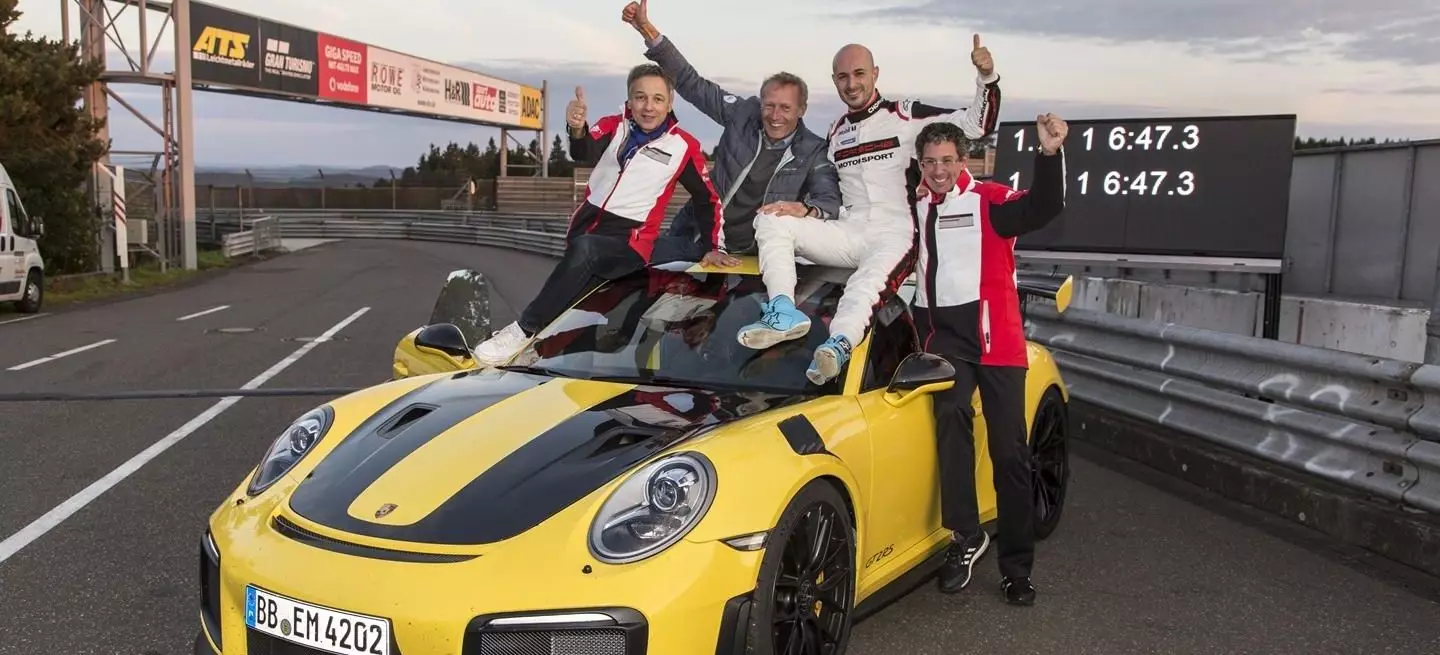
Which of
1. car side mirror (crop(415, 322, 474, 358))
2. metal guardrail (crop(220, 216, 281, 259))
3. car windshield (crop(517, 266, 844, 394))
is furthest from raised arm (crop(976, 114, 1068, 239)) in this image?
metal guardrail (crop(220, 216, 281, 259))

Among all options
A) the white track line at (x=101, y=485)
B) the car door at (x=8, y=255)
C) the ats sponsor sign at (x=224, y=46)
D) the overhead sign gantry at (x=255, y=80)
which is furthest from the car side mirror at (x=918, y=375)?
the ats sponsor sign at (x=224, y=46)

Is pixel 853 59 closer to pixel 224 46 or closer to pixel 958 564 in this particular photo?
pixel 958 564

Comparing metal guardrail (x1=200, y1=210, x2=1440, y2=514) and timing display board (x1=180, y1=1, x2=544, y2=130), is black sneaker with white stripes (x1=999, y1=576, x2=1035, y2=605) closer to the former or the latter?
metal guardrail (x1=200, y1=210, x2=1440, y2=514)

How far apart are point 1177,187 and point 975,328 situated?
27.0 feet

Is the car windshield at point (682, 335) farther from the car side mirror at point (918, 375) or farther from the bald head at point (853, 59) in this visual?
the bald head at point (853, 59)

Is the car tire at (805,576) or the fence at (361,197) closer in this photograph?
the car tire at (805,576)

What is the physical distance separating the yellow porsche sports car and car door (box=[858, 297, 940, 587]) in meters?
0.01

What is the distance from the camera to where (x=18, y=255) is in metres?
17.0

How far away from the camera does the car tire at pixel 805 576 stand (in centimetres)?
314

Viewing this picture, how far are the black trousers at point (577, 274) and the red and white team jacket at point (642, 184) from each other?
0.22m

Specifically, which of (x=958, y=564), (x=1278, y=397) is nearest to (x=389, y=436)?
(x=958, y=564)

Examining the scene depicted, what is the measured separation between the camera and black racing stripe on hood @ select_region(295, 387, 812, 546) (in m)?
3.05

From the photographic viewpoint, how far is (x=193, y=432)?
762 cm

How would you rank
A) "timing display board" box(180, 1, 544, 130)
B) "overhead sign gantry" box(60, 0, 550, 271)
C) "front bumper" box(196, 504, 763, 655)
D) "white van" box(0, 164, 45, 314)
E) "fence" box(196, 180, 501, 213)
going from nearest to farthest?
"front bumper" box(196, 504, 763, 655) → "white van" box(0, 164, 45, 314) → "overhead sign gantry" box(60, 0, 550, 271) → "timing display board" box(180, 1, 544, 130) → "fence" box(196, 180, 501, 213)
